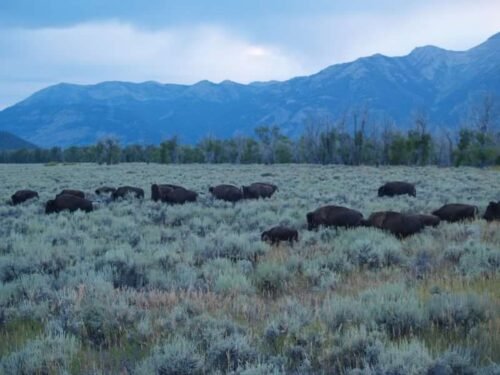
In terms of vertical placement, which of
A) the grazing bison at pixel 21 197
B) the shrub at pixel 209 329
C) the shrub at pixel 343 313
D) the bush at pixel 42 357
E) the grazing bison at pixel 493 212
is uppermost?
the grazing bison at pixel 493 212

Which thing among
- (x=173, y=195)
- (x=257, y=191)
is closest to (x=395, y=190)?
(x=257, y=191)

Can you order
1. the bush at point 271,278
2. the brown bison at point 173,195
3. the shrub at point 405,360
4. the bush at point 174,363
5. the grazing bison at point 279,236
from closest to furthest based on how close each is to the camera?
the shrub at point 405,360
the bush at point 174,363
the bush at point 271,278
the grazing bison at point 279,236
the brown bison at point 173,195

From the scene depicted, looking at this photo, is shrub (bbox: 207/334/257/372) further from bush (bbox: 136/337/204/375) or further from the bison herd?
the bison herd

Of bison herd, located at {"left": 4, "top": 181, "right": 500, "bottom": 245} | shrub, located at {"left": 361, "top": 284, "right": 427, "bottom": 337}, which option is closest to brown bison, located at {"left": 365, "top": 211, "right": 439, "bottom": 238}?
bison herd, located at {"left": 4, "top": 181, "right": 500, "bottom": 245}

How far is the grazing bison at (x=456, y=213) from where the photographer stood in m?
14.8

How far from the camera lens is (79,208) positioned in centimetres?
1938

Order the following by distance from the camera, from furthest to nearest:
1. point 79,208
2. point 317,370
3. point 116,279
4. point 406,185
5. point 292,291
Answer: point 406,185 < point 79,208 < point 116,279 < point 292,291 < point 317,370

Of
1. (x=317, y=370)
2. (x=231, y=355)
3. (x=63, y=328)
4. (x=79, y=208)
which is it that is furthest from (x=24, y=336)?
(x=79, y=208)

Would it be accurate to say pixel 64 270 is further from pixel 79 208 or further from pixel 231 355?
pixel 79 208

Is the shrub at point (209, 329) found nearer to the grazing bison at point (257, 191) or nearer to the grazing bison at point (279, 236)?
the grazing bison at point (279, 236)

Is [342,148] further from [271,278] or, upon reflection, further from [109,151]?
[271,278]

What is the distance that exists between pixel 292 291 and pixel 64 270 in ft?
13.1

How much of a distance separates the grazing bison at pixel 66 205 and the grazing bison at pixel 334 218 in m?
8.59

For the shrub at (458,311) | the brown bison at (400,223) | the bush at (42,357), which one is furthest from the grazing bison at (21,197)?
the shrub at (458,311)
